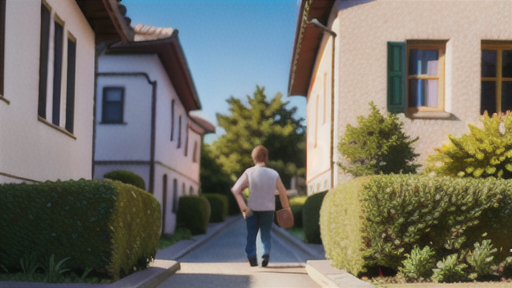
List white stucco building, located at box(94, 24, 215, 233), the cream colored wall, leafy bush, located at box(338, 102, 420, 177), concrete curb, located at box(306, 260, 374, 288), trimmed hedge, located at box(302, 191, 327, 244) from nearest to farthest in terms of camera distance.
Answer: concrete curb, located at box(306, 260, 374, 288) → the cream colored wall → leafy bush, located at box(338, 102, 420, 177) → trimmed hedge, located at box(302, 191, 327, 244) → white stucco building, located at box(94, 24, 215, 233)

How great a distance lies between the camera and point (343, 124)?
44.9 ft

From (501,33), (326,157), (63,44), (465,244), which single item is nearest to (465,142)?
(465,244)

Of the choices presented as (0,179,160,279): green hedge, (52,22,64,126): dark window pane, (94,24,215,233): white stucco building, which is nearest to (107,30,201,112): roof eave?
(94,24,215,233): white stucco building

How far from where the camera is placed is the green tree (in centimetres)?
5875

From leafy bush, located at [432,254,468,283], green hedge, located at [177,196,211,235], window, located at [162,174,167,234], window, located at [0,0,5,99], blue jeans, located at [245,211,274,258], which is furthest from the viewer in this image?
green hedge, located at [177,196,211,235]

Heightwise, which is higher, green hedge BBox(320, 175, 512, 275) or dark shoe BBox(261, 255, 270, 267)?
green hedge BBox(320, 175, 512, 275)

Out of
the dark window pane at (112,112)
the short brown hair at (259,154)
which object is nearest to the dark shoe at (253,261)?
the short brown hair at (259,154)

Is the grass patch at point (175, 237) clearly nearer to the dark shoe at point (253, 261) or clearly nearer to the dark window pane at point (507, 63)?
the dark shoe at point (253, 261)

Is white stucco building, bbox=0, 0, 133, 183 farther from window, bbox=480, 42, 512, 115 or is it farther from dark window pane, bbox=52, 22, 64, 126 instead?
window, bbox=480, 42, 512, 115

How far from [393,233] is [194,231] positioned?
15722mm

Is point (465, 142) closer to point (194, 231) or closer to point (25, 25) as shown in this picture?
point (25, 25)

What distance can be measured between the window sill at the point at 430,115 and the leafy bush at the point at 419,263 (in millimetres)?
6208

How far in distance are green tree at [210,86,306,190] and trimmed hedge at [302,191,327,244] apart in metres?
40.4

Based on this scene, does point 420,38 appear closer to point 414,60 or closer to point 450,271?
point 414,60
